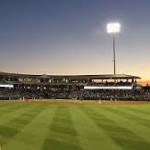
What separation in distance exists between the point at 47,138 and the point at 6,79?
84.3 meters

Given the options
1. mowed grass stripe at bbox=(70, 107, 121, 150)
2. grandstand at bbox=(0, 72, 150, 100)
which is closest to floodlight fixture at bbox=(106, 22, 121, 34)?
grandstand at bbox=(0, 72, 150, 100)

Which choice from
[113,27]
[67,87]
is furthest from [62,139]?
[67,87]

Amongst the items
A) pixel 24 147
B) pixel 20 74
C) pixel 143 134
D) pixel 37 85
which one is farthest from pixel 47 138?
pixel 37 85

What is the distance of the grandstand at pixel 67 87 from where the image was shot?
81.8 meters

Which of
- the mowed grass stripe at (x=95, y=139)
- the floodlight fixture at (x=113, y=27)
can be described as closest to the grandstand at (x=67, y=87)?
the floodlight fixture at (x=113, y=27)

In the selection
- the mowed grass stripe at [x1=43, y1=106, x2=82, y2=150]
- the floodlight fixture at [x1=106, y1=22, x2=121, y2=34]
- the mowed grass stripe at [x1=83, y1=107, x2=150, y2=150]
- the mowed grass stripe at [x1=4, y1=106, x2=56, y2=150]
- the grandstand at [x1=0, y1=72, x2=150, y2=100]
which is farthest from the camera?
the grandstand at [x1=0, y1=72, x2=150, y2=100]

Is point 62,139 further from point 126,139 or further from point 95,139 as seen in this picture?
point 126,139

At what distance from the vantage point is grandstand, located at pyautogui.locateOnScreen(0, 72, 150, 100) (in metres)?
81.8

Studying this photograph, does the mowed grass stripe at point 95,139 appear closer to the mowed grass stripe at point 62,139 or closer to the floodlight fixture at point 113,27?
the mowed grass stripe at point 62,139

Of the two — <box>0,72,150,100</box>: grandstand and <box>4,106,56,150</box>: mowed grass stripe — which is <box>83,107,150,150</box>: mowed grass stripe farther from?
<box>0,72,150,100</box>: grandstand

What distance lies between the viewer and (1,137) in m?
15.3

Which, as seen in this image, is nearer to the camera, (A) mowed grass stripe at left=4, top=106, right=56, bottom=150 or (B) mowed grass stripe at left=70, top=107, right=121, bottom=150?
(A) mowed grass stripe at left=4, top=106, right=56, bottom=150

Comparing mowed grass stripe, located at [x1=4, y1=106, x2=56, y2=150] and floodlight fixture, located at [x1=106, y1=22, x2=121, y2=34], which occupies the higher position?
floodlight fixture, located at [x1=106, y1=22, x2=121, y2=34]

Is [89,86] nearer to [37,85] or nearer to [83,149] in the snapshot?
[37,85]
